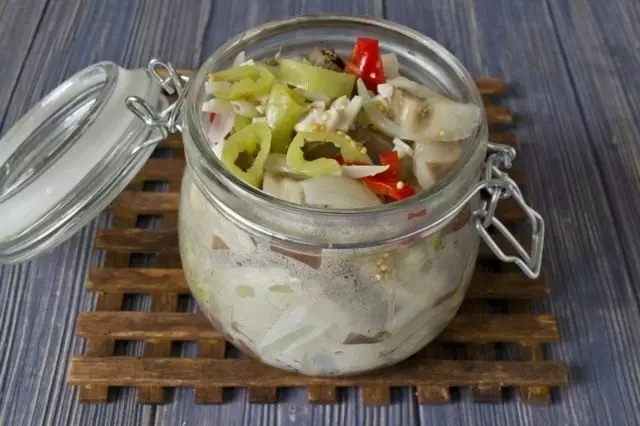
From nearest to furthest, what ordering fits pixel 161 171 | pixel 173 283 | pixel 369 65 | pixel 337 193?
pixel 337 193, pixel 369 65, pixel 173 283, pixel 161 171

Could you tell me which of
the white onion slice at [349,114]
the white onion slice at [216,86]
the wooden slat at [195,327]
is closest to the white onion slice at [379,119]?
the white onion slice at [349,114]

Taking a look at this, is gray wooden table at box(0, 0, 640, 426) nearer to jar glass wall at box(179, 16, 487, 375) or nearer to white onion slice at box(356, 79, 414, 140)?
jar glass wall at box(179, 16, 487, 375)

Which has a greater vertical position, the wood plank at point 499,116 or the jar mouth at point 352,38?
the jar mouth at point 352,38

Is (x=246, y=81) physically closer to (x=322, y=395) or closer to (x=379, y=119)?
(x=379, y=119)

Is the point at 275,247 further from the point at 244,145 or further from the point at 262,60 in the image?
the point at 262,60

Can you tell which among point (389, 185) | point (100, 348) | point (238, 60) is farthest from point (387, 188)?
point (100, 348)

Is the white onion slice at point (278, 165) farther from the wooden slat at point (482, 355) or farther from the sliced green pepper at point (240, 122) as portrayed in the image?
the wooden slat at point (482, 355)

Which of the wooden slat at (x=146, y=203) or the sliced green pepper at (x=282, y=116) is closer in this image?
the sliced green pepper at (x=282, y=116)

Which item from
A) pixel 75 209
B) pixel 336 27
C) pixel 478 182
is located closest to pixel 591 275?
pixel 478 182
